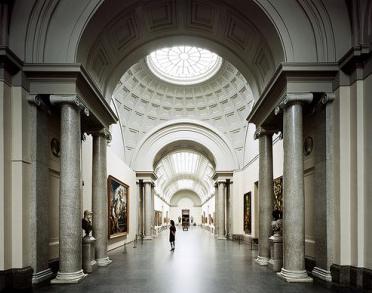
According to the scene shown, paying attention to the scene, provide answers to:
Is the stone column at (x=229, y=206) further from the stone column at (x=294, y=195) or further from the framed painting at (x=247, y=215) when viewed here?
the stone column at (x=294, y=195)

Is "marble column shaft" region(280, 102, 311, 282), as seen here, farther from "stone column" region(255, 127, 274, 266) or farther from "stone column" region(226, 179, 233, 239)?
"stone column" region(226, 179, 233, 239)

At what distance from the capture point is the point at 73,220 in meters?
9.84

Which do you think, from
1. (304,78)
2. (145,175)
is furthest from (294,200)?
(145,175)

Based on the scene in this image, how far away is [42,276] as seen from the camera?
9.72m

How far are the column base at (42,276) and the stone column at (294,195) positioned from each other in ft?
20.6

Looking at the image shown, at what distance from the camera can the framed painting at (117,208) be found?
720 inches

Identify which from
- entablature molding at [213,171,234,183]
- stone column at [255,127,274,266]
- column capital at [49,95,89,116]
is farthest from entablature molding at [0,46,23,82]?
entablature molding at [213,171,234,183]

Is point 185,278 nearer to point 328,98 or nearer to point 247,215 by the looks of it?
point 328,98

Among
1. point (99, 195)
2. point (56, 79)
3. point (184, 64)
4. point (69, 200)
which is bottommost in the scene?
point (99, 195)

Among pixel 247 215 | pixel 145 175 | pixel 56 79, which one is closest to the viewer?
pixel 56 79

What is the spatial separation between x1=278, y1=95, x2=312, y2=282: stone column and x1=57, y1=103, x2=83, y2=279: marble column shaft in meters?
5.56

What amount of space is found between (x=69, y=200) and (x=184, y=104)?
18559 mm

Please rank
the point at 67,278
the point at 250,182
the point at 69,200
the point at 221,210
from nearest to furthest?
the point at 67,278, the point at 69,200, the point at 250,182, the point at 221,210

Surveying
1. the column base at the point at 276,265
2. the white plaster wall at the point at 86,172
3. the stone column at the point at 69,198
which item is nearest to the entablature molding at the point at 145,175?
the white plaster wall at the point at 86,172
